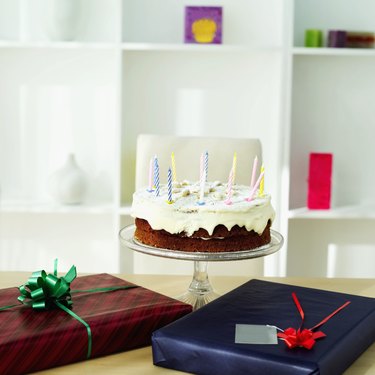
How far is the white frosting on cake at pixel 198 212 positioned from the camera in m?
1.25

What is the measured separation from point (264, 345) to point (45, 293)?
37cm

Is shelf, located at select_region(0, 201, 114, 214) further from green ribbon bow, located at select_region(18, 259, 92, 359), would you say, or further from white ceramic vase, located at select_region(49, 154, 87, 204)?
green ribbon bow, located at select_region(18, 259, 92, 359)

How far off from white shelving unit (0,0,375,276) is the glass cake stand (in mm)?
1480

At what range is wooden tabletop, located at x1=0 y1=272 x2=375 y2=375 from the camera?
40.1 inches

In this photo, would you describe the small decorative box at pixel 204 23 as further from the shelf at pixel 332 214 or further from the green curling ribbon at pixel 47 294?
the green curling ribbon at pixel 47 294

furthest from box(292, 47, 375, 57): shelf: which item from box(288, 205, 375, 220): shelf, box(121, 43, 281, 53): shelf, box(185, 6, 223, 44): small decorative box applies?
box(288, 205, 375, 220): shelf

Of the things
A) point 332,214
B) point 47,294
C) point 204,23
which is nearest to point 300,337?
point 47,294

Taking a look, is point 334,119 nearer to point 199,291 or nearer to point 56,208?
point 56,208

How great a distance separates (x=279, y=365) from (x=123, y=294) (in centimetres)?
38

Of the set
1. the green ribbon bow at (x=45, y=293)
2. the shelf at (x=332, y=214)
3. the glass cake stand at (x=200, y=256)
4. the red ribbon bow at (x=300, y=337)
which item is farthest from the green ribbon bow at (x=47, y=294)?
the shelf at (x=332, y=214)

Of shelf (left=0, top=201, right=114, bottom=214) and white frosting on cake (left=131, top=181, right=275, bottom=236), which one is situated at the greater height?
white frosting on cake (left=131, top=181, right=275, bottom=236)

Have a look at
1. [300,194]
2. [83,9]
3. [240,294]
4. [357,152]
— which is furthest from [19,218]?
[240,294]

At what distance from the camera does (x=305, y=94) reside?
2.92 metres

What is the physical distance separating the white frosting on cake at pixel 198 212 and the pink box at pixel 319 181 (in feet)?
4.90
